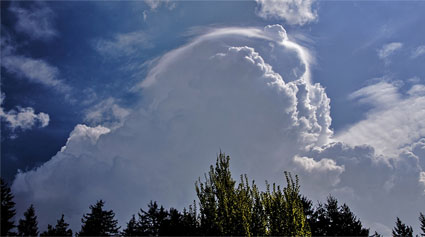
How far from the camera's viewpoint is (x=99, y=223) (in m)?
41.2

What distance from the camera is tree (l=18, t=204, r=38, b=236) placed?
36.2 meters

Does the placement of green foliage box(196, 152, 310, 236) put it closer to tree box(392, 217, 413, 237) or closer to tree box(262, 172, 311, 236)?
tree box(262, 172, 311, 236)

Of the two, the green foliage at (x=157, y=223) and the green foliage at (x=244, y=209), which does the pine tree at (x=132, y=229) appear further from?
the green foliage at (x=244, y=209)

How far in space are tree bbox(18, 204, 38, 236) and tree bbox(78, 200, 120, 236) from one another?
6205mm

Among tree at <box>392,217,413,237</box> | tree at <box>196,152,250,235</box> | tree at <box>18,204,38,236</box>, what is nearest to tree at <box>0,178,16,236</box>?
tree at <box>18,204,38,236</box>

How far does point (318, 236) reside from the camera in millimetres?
32938

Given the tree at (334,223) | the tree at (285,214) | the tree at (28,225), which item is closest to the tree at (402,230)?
the tree at (334,223)

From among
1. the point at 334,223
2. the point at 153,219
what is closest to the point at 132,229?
the point at 153,219

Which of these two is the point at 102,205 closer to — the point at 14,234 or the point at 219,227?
the point at 14,234

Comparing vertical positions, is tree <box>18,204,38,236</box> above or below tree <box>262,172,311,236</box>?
above

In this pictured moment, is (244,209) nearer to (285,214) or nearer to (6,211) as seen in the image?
(285,214)

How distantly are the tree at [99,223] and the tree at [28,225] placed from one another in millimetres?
6205

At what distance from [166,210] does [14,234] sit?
19.4 m

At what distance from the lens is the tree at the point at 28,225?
119 feet
